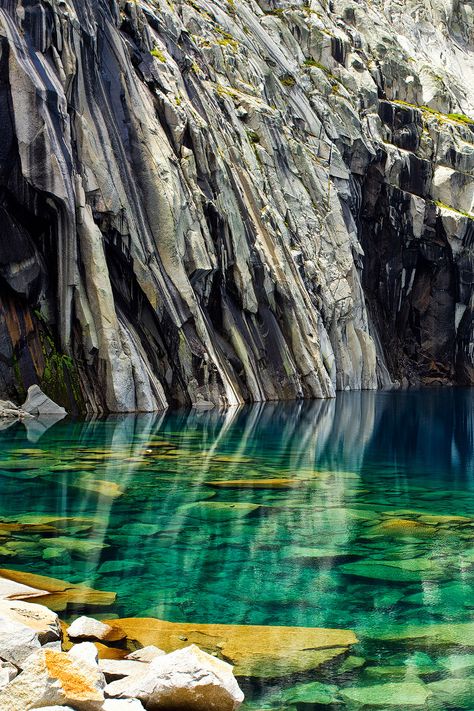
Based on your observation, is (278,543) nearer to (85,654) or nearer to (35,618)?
(35,618)

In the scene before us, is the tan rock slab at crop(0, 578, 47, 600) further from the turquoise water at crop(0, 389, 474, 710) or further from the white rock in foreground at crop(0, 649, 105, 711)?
the white rock in foreground at crop(0, 649, 105, 711)

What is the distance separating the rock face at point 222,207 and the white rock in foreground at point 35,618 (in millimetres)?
29447

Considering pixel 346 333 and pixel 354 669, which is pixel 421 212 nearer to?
pixel 346 333

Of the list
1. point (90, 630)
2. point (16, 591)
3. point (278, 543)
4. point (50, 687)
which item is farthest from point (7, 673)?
point (278, 543)

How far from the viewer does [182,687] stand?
21.2 ft

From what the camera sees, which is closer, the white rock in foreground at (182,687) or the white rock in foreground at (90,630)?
the white rock in foreground at (182,687)

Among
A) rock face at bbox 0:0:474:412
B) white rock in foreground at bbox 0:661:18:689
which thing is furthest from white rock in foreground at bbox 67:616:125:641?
rock face at bbox 0:0:474:412

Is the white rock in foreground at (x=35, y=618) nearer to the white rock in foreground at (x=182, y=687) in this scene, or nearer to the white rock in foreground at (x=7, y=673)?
the white rock in foreground at (x=7, y=673)

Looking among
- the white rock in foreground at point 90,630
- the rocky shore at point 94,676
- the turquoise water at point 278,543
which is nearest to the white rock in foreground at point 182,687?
the rocky shore at point 94,676

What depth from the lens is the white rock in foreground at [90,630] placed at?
26.9 ft

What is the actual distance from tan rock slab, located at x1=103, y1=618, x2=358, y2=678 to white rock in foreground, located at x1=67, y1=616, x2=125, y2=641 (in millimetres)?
275

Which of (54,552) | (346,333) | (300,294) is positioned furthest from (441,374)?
(54,552)

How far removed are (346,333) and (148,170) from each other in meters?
35.6

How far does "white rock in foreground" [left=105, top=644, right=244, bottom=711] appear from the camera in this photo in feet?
21.2
